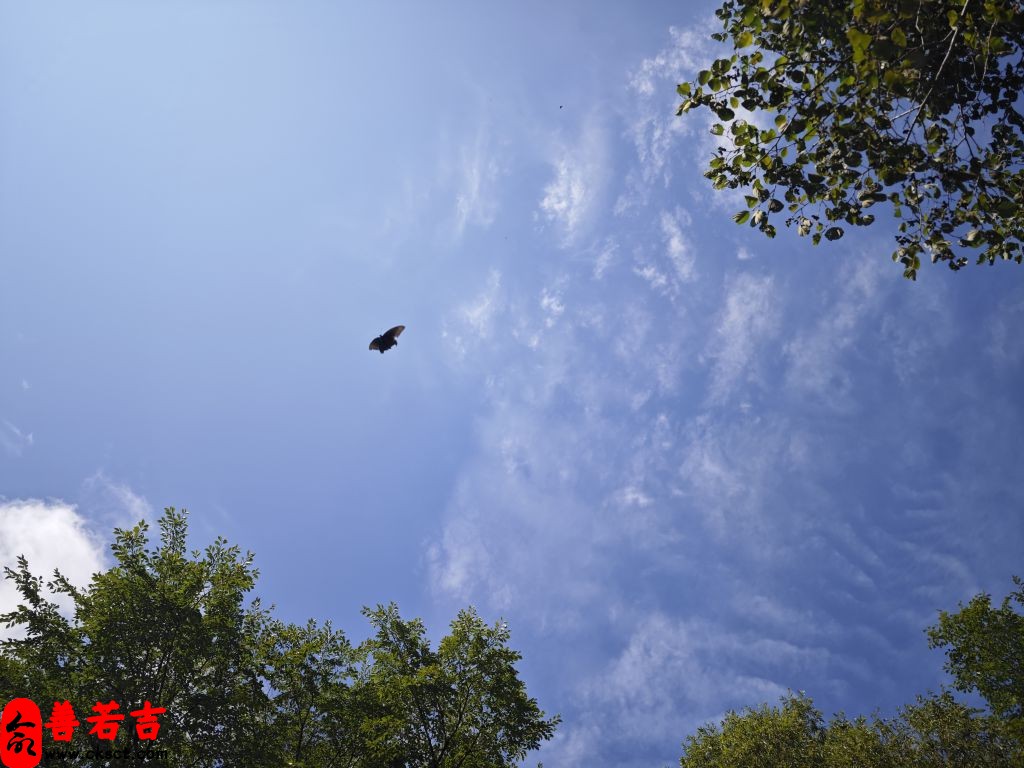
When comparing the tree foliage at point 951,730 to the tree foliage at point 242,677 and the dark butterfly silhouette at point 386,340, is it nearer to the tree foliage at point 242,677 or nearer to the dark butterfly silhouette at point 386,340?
the tree foliage at point 242,677

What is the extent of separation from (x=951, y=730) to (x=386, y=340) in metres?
32.6

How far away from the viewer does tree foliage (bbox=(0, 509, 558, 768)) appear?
Result: 51.1 ft

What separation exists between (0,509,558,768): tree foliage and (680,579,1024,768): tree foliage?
15.6m

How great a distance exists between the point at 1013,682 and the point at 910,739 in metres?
5.41

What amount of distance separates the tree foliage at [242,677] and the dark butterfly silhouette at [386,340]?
35.1 ft

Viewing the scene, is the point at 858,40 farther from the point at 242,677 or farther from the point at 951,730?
the point at 951,730

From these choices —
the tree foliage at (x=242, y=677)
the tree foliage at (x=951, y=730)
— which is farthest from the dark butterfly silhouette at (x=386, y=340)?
the tree foliage at (x=951, y=730)

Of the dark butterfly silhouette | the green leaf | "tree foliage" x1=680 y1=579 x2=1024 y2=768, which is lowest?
"tree foliage" x1=680 y1=579 x2=1024 y2=768

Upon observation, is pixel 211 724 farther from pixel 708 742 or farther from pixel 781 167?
pixel 708 742

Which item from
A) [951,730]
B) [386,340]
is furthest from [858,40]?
[951,730]

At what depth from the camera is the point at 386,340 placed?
14719 millimetres

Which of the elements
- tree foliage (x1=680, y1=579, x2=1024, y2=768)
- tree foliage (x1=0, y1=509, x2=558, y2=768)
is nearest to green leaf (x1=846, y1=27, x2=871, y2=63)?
tree foliage (x1=0, y1=509, x2=558, y2=768)

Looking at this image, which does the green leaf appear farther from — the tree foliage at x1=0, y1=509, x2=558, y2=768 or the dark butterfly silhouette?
the tree foliage at x1=0, y1=509, x2=558, y2=768

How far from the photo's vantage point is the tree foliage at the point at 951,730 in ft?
79.7
